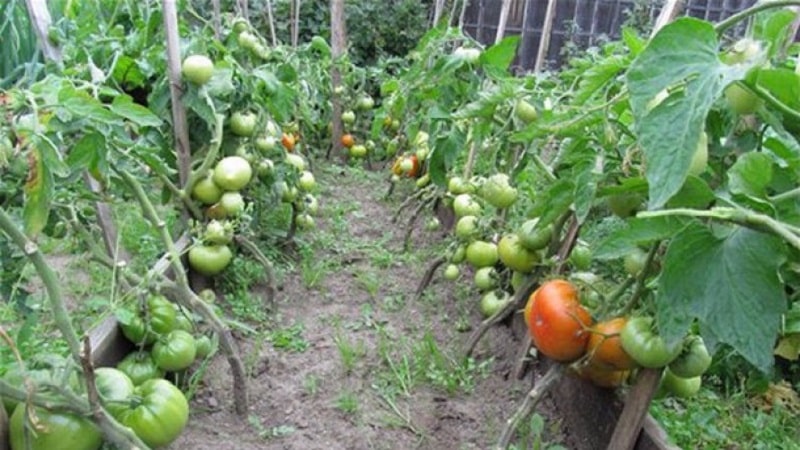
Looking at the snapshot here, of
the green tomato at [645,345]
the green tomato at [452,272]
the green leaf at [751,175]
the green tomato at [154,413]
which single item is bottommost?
the green tomato at [452,272]

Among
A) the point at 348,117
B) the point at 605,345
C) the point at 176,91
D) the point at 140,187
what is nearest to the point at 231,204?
the point at 176,91

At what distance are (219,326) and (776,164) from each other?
1312 millimetres

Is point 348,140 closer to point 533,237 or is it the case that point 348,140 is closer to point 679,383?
point 533,237

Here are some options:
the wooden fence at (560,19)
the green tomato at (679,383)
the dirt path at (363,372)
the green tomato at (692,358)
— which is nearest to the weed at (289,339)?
the dirt path at (363,372)

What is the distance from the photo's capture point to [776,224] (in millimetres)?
736

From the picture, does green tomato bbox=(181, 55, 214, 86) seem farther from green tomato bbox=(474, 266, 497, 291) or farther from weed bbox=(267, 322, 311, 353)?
green tomato bbox=(474, 266, 497, 291)

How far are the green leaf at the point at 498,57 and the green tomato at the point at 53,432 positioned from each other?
144 cm

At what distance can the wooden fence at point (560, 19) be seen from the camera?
28.0 feet

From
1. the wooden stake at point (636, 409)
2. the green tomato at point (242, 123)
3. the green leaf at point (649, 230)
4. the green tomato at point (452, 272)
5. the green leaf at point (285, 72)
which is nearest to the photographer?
the green leaf at point (649, 230)

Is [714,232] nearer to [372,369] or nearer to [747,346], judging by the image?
[747,346]

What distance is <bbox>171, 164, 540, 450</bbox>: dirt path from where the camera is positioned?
1.84 meters

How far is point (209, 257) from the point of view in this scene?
7.30 ft

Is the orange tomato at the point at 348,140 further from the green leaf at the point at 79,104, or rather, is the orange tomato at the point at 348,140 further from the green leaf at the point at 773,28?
the green leaf at the point at 773,28

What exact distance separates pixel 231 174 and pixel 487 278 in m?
0.86
